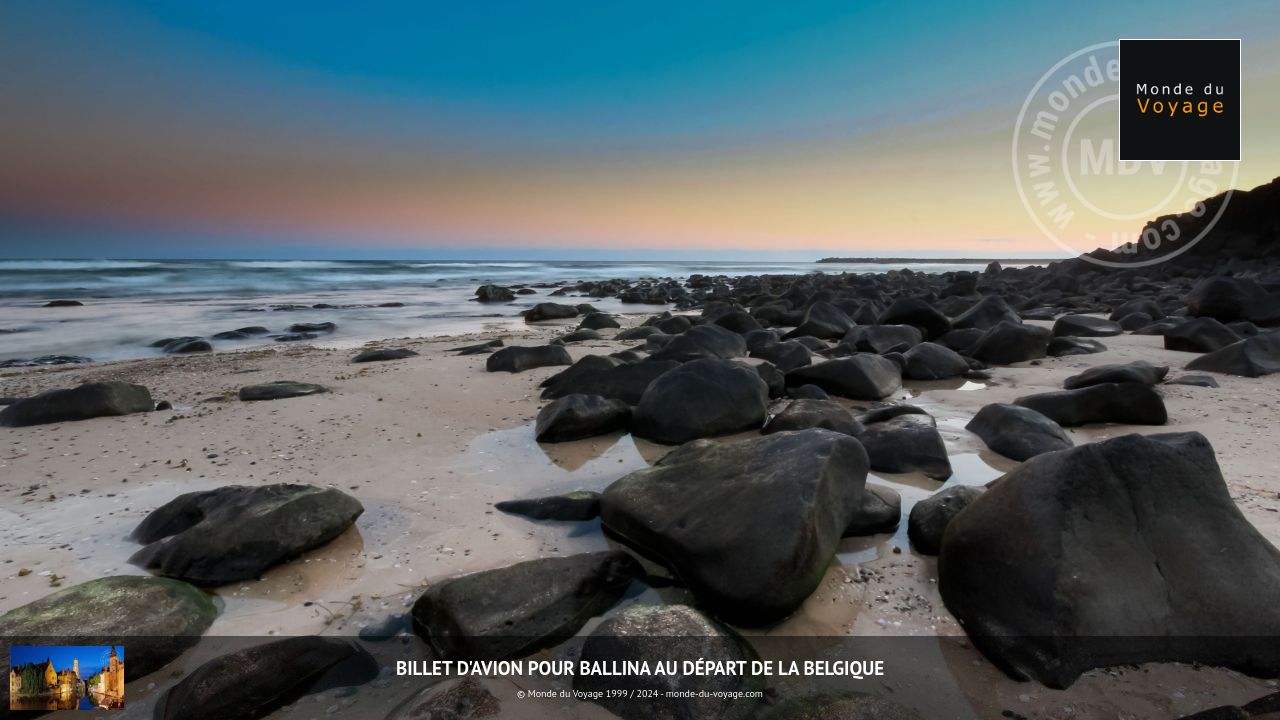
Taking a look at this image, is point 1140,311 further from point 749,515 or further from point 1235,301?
point 749,515

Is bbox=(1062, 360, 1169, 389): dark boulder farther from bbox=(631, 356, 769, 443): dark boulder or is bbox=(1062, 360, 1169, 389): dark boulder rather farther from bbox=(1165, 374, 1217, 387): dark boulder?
bbox=(631, 356, 769, 443): dark boulder

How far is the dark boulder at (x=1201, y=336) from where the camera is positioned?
7730 mm

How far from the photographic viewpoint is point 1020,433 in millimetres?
4285

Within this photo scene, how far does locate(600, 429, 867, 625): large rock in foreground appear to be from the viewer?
2418 mm

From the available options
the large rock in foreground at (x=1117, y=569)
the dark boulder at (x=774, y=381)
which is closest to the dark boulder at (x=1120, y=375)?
the dark boulder at (x=774, y=381)

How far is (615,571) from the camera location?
2674 mm

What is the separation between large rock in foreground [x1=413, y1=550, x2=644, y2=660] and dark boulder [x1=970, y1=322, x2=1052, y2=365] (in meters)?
7.13

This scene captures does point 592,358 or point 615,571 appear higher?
point 592,358

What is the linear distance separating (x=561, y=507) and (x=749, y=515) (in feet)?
4.17

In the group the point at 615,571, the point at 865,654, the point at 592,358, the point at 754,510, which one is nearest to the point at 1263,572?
the point at 865,654

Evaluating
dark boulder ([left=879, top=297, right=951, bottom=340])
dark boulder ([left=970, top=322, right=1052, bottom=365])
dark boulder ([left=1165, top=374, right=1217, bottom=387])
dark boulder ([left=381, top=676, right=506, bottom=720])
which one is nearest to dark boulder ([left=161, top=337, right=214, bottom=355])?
dark boulder ([left=381, top=676, right=506, bottom=720])

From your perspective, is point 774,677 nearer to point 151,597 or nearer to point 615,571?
point 615,571

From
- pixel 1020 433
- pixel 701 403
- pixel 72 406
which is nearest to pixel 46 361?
pixel 72 406

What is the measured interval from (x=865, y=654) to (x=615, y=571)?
1097 mm
